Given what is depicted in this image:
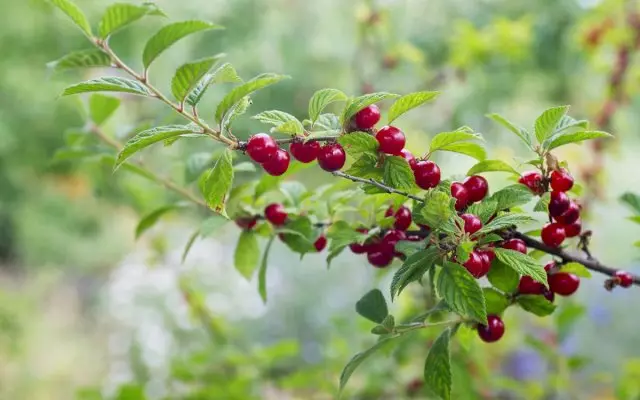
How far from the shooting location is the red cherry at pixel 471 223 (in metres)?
0.39

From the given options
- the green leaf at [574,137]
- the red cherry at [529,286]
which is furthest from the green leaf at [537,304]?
the green leaf at [574,137]

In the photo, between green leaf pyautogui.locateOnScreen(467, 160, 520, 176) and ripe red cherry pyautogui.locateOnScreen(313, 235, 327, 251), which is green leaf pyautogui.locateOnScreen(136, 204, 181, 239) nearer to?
ripe red cherry pyautogui.locateOnScreen(313, 235, 327, 251)

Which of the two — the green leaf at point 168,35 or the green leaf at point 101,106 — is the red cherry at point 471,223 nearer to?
the green leaf at point 168,35

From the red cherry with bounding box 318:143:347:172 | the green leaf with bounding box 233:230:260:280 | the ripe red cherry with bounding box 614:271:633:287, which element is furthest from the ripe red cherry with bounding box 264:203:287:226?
the ripe red cherry with bounding box 614:271:633:287

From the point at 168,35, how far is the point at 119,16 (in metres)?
0.03

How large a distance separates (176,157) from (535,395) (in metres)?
0.66

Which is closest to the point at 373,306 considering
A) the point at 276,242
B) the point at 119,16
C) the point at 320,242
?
the point at 320,242

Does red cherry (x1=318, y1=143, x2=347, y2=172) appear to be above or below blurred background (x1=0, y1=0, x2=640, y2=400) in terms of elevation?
above

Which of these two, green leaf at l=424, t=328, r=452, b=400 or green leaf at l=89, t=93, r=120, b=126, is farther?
green leaf at l=89, t=93, r=120, b=126

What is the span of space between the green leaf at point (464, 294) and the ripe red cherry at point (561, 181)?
10 cm

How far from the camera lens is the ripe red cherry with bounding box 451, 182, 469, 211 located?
428 mm

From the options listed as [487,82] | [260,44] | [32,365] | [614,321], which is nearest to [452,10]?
[487,82]

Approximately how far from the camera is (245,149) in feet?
1.30

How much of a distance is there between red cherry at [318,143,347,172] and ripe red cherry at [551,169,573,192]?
5.6 inches
